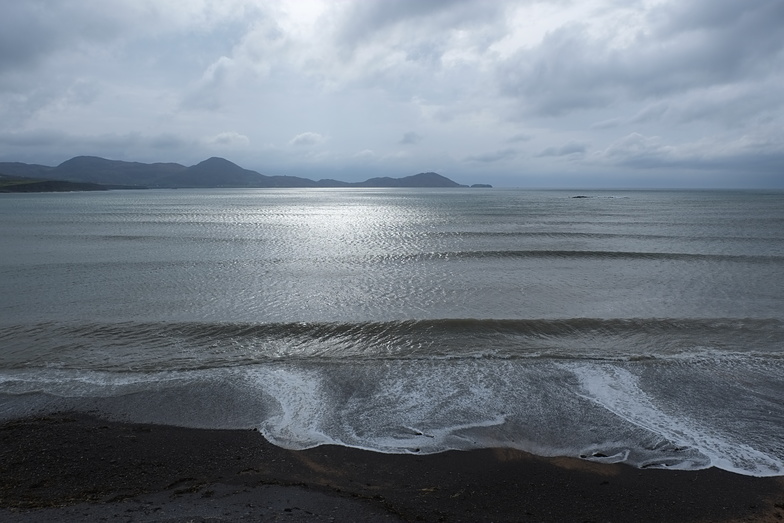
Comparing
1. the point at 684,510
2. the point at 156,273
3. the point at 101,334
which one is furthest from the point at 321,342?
the point at 156,273

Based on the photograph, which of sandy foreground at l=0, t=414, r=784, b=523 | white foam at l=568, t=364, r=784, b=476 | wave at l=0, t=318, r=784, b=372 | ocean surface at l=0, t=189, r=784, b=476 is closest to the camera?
sandy foreground at l=0, t=414, r=784, b=523

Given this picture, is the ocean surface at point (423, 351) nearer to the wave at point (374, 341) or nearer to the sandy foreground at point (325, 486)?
the wave at point (374, 341)

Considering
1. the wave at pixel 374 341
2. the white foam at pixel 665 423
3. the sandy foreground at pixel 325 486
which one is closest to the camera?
the sandy foreground at pixel 325 486

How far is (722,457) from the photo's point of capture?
29.2ft

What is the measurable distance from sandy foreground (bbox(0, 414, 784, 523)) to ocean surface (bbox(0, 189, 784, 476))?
0.59 metres

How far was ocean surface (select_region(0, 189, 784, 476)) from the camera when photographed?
10125 mm

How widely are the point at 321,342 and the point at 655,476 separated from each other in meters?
10.3

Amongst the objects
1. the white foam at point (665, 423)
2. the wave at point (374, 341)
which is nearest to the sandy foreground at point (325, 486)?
the white foam at point (665, 423)

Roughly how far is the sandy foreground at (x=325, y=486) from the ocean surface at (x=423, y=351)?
590 millimetres

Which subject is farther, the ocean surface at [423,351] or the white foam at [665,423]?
the ocean surface at [423,351]

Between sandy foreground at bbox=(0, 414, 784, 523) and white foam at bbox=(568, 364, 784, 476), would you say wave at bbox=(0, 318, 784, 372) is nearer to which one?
white foam at bbox=(568, 364, 784, 476)

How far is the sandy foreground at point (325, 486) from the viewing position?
23.2ft

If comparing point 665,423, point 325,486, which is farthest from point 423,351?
point 325,486

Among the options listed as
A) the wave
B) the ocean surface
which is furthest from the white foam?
→ the wave
